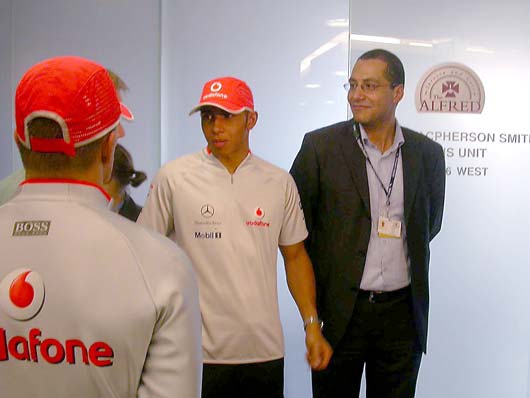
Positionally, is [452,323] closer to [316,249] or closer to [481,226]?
[481,226]

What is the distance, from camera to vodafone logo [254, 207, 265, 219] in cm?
192

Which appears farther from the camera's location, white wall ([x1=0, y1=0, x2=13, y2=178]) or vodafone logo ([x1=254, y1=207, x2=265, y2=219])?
white wall ([x1=0, y1=0, x2=13, y2=178])

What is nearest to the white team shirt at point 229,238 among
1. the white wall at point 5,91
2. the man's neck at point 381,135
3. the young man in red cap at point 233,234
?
the young man in red cap at point 233,234

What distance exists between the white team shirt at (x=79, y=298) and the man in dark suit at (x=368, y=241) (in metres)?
1.27

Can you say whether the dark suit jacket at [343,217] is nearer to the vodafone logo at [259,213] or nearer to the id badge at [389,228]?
the id badge at [389,228]

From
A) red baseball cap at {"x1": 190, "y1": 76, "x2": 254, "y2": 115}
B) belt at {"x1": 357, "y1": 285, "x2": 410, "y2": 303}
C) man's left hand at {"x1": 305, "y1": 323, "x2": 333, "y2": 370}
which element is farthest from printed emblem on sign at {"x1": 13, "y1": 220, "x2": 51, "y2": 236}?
belt at {"x1": 357, "y1": 285, "x2": 410, "y2": 303}

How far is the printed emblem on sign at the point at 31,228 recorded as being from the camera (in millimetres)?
859

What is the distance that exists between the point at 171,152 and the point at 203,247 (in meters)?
1.48

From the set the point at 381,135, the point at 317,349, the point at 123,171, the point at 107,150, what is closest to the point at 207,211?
the point at 123,171

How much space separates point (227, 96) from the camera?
1931mm

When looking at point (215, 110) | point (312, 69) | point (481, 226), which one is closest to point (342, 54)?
point (312, 69)

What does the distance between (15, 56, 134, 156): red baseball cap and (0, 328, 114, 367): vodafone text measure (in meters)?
0.30

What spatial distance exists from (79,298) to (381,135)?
1627 mm

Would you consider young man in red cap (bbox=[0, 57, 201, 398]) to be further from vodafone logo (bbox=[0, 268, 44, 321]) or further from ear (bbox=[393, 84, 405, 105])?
ear (bbox=[393, 84, 405, 105])
